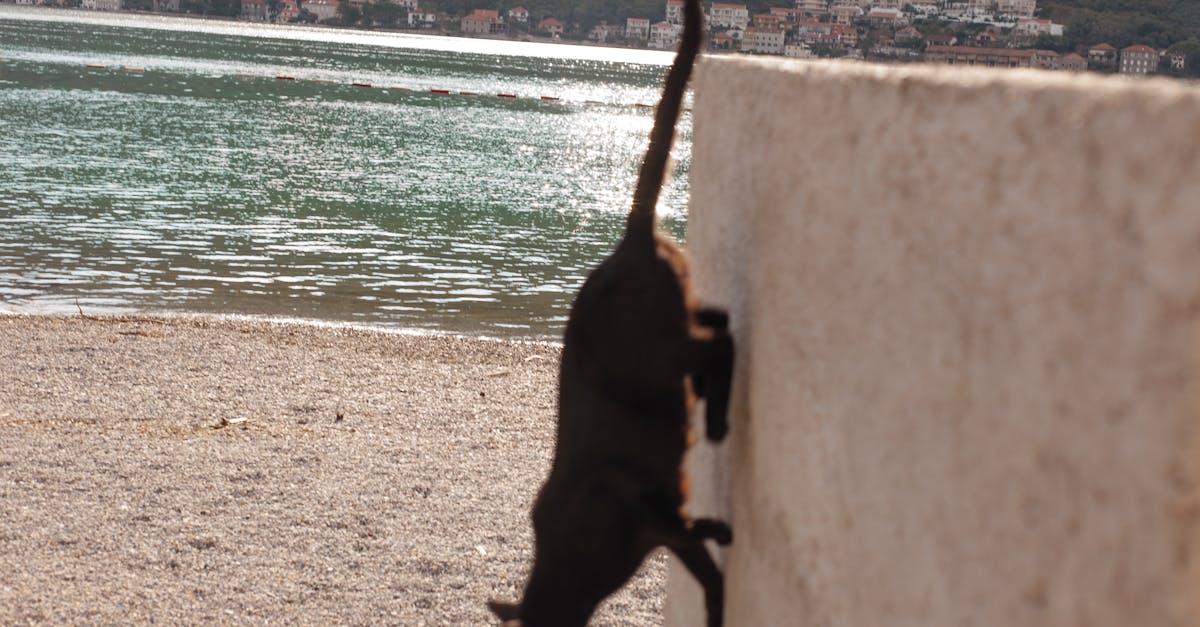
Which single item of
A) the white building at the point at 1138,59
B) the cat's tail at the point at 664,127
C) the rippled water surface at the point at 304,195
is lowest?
the rippled water surface at the point at 304,195

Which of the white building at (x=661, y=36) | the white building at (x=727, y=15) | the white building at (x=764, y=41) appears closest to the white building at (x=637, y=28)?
the white building at (x=661, y=36)

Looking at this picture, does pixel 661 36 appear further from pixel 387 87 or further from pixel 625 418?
pixel 625 418

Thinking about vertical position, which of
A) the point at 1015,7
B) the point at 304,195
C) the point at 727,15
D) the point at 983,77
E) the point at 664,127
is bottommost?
the point at 304,195

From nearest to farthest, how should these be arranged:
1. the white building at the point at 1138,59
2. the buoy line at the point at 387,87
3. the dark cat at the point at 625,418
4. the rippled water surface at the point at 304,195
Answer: the dark cat at the point at 625,418 → the rippled water surface at the point at 304,195 → the white building at the point at 1138,59 → the buoy line at the point at 387,87

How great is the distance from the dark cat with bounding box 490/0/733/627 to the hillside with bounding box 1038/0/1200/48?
5076 centimetres

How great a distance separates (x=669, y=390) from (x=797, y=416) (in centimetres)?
25

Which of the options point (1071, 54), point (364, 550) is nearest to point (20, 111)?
point (364, 550)

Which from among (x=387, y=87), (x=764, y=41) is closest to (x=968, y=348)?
(x=387, y=87)

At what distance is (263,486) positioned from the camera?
7.54m

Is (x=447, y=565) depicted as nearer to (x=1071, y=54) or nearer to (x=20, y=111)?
(x=20, y=111)

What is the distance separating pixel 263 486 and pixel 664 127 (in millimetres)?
6003

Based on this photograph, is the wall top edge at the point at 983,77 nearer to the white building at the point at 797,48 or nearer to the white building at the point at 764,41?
the white building at the point at 797,48

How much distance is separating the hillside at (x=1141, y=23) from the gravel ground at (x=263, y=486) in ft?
143

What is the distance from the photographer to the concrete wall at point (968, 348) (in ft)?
3.56
